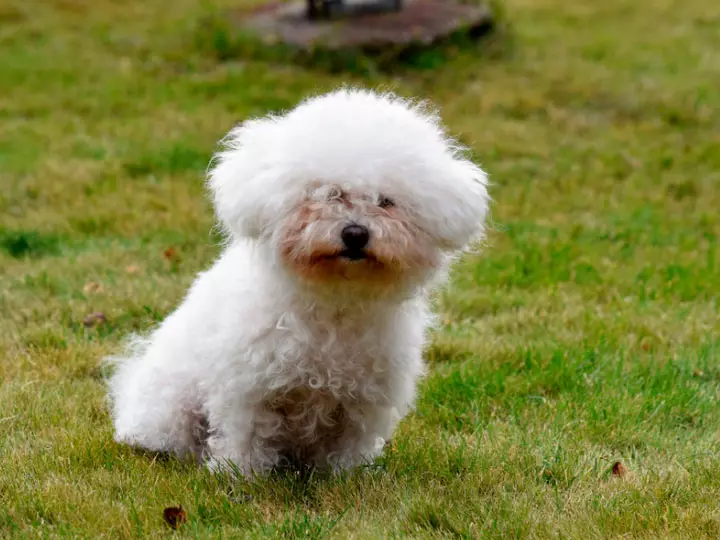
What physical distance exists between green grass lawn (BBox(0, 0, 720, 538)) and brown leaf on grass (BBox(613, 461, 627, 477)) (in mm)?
37

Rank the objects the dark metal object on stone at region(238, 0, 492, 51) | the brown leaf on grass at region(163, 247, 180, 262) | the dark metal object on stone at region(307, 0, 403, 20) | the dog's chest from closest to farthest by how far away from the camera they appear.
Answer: the dog's chest
the brown leaf on grass at region(163, 247, 180, 262)
the dark metal object on stone at region(238, 0, 492, 51)
the dark metal object on stone at region(307, 0, 403, 20)

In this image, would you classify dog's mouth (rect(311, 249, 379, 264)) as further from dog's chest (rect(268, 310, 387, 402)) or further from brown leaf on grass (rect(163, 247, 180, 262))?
brown leaf on grass (rect(163, 247, 180, 262))

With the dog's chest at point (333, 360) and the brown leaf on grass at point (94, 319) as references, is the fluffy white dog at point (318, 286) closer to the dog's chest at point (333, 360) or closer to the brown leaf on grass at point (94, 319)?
the dog's chest at point (333, 360)

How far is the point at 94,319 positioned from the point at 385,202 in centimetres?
281

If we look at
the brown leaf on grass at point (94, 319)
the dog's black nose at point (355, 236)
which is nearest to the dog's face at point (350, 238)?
the dog's black nose at point (355, 236)

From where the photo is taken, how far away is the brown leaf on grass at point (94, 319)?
577 cm

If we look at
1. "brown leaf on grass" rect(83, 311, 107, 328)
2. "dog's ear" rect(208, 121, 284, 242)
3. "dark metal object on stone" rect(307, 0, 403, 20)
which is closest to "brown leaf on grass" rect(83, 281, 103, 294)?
"brown leaf on grass" rect(83, 311, 107, 328)

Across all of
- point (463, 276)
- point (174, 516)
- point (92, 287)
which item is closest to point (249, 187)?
point (174, 516)

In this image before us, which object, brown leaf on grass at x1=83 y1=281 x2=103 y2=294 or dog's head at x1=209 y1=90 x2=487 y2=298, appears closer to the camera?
dog's head at x1=209 y1=90 x2=487 y2=298

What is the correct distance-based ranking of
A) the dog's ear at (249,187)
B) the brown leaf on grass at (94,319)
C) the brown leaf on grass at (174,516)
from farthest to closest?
the brown leaf on grass at (94,319) < the dog's ear at (249,187) < the brown leaf on grass at (174,516)

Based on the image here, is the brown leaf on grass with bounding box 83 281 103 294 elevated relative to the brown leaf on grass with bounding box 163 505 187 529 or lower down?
lower down

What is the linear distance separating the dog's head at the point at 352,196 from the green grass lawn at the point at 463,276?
866 mm

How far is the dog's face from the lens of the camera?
3.44 m

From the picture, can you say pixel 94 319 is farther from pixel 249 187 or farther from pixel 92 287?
pixel 249 187
